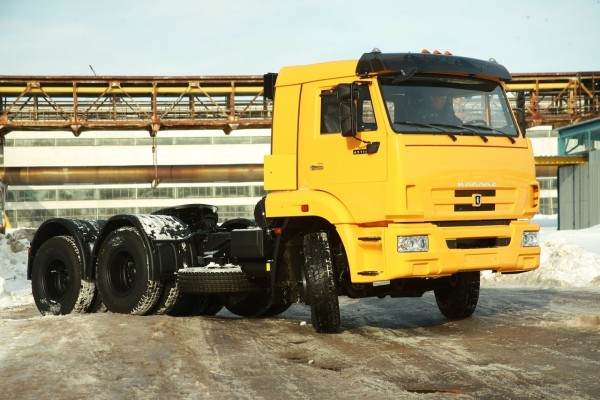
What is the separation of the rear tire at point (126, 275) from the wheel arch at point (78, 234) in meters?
0.28

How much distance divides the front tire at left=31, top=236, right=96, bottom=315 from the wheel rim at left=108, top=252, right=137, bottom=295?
51 cm

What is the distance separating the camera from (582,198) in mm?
33969

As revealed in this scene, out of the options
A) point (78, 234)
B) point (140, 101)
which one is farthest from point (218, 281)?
point (140, 101)

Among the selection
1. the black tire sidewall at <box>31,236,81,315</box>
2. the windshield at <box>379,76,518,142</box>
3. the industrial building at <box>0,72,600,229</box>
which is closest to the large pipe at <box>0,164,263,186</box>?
the industrial building at <box>0,72,600,229</box>

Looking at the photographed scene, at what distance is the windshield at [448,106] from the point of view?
341 inches

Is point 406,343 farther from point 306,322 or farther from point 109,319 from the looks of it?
point 109,319

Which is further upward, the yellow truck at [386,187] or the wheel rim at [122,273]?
the yellow truck at [386,187]

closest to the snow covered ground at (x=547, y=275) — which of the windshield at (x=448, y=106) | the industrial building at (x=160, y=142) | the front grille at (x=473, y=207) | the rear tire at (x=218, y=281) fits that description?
the rear tire at (x=218, y=281)

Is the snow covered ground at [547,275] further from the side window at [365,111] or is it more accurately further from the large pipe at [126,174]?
the large pipe at [126,174]

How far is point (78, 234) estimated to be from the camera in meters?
11.6

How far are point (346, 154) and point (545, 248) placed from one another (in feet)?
35.6

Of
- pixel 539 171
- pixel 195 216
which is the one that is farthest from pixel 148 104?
pixel 195 216

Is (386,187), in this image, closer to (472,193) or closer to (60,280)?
(472,193)

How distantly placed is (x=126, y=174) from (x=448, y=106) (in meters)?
37.4
